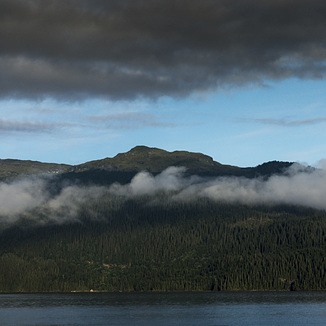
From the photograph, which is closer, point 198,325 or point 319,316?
point 198,325

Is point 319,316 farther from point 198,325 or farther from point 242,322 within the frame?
point 198,325

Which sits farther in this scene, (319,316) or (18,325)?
(319,316)

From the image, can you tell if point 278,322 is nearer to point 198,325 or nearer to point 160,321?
point 198,325

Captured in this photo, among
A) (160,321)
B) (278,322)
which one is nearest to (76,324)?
(160,321)

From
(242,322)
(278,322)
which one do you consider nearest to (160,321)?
(242,322)

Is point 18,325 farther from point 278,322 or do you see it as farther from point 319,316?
point 319,316

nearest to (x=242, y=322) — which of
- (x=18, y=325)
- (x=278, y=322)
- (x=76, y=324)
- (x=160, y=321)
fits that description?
Answer: (x=278, y=322)

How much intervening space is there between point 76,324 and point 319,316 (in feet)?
271

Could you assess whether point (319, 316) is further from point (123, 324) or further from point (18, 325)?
point (18, 325)

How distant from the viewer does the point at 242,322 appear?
180875 millimetres

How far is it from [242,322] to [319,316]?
30.9 m

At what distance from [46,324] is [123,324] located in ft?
82.1

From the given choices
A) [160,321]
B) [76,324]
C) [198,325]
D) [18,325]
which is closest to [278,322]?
[198,325]

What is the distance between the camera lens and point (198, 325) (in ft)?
571
